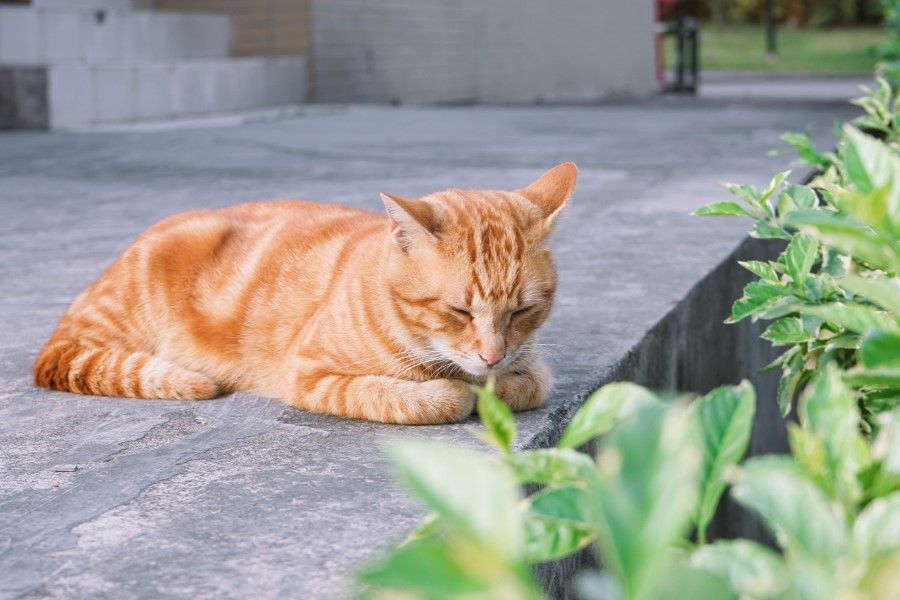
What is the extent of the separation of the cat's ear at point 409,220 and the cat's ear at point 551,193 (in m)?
0.27

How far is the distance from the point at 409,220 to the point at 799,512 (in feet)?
5.42

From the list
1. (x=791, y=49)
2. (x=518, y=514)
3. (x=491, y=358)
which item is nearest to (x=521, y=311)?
(x=491, y=358)

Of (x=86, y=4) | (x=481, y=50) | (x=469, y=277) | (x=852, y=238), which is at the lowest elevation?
(x=469, y=277)

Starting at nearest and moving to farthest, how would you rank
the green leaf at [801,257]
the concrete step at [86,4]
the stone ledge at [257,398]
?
the stone ledge at [257,398]
the green leaf at [801,257]
the concrete step at [86,4]

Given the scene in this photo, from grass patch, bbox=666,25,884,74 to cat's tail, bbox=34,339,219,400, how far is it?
2370 cm

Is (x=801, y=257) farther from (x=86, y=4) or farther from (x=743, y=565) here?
(x=86, y=4)

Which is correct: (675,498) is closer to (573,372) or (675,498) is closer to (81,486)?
(81,486)

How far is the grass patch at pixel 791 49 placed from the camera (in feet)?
89.6

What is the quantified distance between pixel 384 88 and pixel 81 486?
11.3m

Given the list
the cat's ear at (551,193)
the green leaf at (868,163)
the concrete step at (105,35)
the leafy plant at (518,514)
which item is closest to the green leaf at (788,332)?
the cat's ear at (551,193)

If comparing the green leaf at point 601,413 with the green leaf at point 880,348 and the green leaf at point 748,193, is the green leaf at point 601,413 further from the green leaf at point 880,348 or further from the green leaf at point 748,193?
the green leaf at point 748,193

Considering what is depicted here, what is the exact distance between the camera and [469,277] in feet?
7.77

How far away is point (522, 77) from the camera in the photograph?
52.6ft

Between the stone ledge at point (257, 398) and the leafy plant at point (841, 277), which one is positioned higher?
the leafy plant at point (841, 277)
